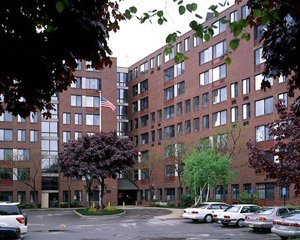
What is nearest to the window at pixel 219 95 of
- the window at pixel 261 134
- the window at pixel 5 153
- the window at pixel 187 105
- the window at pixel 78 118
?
the window at pixel 187 105

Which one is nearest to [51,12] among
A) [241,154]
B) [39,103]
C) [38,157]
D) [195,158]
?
[39,103]

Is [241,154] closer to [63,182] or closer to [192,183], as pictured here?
[192,183]

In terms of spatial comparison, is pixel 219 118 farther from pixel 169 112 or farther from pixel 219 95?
pixel 169 112

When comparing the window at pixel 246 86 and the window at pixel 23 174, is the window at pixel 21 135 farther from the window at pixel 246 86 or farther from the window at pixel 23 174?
the window at pixel 246 86

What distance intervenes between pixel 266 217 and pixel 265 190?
2629 cm

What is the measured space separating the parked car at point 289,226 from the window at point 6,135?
2211 inches

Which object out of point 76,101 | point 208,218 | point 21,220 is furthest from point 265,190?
point 21,220

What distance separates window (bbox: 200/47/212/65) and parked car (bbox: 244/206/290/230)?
3703 cm

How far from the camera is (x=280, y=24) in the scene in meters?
6.85

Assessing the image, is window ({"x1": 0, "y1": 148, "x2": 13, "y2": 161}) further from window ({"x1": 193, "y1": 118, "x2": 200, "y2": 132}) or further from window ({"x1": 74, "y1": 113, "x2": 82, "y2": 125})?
window ({"x1": 193, "y1": 118, "x2": 200, "y2": 132})

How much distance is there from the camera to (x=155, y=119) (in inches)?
3209

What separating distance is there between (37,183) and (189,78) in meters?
25.9

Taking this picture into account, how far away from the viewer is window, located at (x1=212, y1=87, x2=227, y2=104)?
64.3m

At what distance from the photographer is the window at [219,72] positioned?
6425 centimetres
